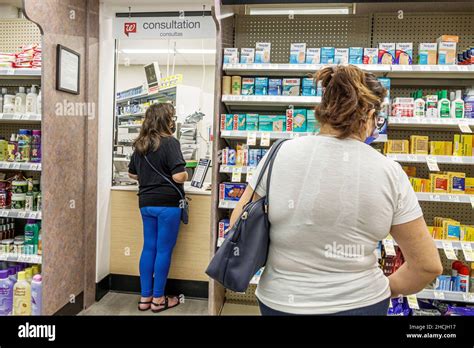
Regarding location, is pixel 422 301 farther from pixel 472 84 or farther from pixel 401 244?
pixel 401 244

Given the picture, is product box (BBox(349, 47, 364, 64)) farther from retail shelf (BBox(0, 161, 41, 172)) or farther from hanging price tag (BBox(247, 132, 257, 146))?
retail shelf (BBox(0, 161, 41, 172))

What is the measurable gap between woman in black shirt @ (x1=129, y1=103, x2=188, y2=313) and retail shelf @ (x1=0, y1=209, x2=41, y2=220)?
0.85 metres

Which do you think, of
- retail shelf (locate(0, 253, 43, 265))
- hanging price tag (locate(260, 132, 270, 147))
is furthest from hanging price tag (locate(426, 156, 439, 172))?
retail shelf (locate(0, 253, 43, 265))

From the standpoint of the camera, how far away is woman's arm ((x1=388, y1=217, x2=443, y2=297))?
44.2 inches

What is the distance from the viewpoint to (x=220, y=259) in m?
1.24

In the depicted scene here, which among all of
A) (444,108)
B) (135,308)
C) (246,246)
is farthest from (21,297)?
(444,108)

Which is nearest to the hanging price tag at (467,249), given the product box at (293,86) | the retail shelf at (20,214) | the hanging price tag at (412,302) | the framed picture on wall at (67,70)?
the hanging price tag at (412,302)

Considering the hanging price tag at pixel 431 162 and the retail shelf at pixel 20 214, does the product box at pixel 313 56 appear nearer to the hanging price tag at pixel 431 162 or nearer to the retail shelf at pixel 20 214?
the hanging price tag at pixel 431 162

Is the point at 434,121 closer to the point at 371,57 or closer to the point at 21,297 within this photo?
the point at 371,57

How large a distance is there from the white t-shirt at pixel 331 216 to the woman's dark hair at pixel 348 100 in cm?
5

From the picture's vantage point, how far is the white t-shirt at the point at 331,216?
108 centimetres

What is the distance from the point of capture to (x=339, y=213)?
1077mm

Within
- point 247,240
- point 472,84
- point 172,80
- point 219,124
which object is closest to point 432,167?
point 472,84
